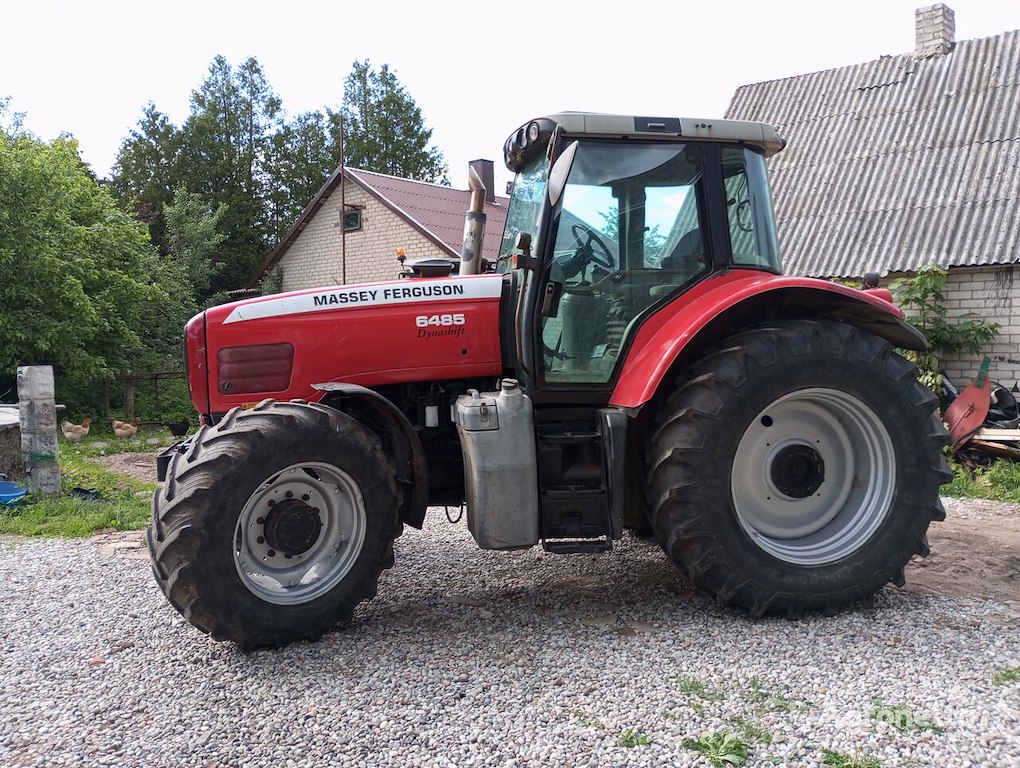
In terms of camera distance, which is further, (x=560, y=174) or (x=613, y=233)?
(x=613, y=233)

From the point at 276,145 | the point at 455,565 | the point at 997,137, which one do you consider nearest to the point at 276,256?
the point at 276,145

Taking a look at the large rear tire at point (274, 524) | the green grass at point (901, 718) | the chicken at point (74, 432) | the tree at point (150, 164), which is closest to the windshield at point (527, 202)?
the large rear tire at point (274, 524)

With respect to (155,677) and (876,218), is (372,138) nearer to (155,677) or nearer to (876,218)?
(876,218)

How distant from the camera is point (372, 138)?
1448 inches

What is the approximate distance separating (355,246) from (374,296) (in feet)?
54.3

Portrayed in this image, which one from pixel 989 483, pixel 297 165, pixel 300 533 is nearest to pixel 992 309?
pixel 989 483

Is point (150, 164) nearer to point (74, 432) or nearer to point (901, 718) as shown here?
point (74, 432)

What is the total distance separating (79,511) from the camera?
275 inches

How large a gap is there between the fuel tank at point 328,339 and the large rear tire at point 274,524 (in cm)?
46

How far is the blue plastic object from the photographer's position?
278 inches

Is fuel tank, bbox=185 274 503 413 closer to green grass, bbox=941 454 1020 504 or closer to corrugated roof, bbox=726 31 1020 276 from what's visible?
green grass, bbox=941 454 1020 504

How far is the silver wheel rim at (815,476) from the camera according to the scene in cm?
407

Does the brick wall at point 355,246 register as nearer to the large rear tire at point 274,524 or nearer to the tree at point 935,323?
the tree at point 935,323

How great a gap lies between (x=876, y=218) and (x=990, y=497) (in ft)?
14.8
